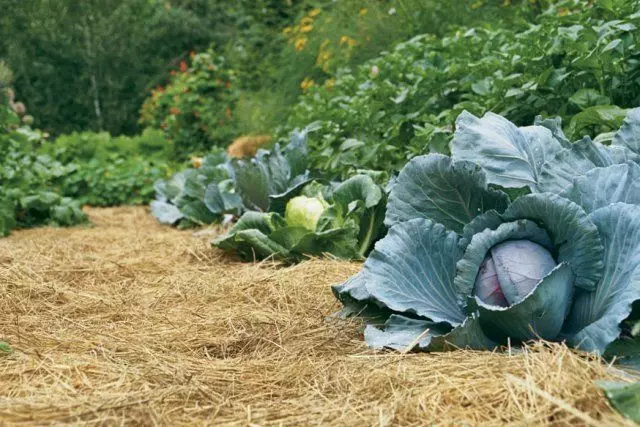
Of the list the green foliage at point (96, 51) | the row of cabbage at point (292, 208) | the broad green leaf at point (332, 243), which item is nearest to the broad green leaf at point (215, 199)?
the row of cabbage at point (292, 208)

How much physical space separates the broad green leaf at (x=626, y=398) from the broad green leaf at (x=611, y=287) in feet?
1.09

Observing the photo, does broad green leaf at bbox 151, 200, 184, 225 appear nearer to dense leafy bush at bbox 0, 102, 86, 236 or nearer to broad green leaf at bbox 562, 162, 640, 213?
dense leafy bush at bbox 0, 102, 86, 236

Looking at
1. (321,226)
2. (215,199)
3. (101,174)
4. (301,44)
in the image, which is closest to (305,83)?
(301,44)

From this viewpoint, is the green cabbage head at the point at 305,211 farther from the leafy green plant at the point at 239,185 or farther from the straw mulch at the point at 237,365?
the straw mulch at the point at 237,365

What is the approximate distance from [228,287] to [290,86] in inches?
209

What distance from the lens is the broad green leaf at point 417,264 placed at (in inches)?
89.0

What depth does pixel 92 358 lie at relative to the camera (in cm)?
224

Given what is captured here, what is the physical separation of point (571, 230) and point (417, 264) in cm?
47

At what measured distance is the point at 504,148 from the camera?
229 centimetres

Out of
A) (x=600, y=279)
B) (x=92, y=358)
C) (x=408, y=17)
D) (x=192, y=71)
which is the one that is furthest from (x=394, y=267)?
(x=192, y=71)

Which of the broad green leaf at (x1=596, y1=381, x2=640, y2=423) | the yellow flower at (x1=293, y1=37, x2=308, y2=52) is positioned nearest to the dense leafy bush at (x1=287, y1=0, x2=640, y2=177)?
the broad green leaf at (x1=596, y1=381, x2=640, y2=423)

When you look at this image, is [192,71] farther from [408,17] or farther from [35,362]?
[35,362]

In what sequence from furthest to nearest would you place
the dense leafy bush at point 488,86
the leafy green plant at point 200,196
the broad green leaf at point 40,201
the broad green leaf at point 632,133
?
1. the broad green leaf at point 40,201
2. the leafy green plant at point 200,196
3. the dense leafy bush at point 488,86
4. the broad green leaf at point 632,133

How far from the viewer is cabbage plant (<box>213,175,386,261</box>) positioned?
12.0ft
